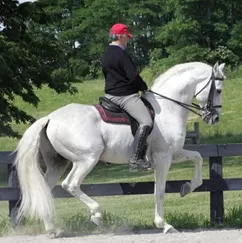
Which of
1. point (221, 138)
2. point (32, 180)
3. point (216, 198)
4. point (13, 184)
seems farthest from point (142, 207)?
point (221, 138)

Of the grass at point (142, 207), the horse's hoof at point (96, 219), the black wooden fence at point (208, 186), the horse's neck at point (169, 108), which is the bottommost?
the grass at point (142, 207)

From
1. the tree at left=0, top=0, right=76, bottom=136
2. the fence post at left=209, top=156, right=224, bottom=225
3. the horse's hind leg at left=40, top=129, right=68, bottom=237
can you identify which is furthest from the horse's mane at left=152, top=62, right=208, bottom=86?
the tree at left=0, top=0, right=76, bottom=136

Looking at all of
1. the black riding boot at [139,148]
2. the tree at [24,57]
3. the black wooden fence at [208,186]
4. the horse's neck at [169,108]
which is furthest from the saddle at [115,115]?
the tree at [24,57]

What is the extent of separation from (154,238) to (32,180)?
175 centimetres

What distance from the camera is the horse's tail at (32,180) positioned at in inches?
347

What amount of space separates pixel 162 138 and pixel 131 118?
0.53 meters

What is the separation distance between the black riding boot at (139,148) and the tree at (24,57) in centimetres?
1018

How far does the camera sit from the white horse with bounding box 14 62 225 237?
8969mm

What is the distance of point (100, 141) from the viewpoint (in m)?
9.04

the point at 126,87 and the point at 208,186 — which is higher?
the point at 126,87

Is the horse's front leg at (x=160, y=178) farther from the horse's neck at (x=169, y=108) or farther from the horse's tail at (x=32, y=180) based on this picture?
the horse's tail at (x=32, y=180)

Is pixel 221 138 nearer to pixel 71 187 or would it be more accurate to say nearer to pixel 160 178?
pixel 160 178

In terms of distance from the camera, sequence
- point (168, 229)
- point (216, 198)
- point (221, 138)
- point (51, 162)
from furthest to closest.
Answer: point (221, 138), point (216, 198), point (51, 162), point (168, 229)

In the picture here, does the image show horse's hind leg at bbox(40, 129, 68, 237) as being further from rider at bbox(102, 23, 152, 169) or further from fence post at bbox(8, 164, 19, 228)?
rider at bbox(102, 23, 152, 169)
